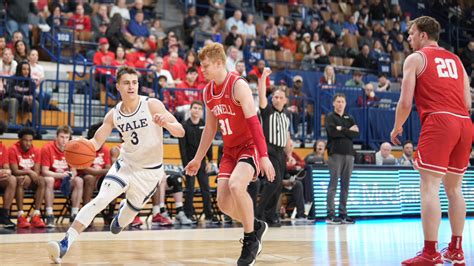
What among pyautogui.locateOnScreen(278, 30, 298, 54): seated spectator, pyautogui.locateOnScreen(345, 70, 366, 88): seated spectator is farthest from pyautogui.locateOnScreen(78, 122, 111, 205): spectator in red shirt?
pyautogui.locateOnScreen(278, 30, 298, 54): seated spectator

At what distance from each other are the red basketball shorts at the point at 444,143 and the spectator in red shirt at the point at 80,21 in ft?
38.8

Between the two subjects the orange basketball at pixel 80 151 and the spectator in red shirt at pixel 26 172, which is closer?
the orange basketball at pixel 80 151

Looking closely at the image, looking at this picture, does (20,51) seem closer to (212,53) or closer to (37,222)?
(37,222)

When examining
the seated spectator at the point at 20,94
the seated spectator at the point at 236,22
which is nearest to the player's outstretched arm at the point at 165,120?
the seated spectator at the point at 20,94

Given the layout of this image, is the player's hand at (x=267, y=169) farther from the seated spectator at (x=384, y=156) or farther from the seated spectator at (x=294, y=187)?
the seated spectator at (x=384, y=156)

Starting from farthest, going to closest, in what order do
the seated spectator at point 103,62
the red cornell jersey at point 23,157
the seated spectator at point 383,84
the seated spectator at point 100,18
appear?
the seated spectator at point 383,84, the seated spectator at point 100,18, the seated spectator at point 103,62, the red cornell jersey at point 23,157

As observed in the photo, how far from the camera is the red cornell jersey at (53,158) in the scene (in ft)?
36.1

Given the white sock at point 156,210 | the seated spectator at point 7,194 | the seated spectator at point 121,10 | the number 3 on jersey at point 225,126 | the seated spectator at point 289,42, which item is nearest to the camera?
the number 3 on jersey at point 225,126

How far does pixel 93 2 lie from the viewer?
18.2 m

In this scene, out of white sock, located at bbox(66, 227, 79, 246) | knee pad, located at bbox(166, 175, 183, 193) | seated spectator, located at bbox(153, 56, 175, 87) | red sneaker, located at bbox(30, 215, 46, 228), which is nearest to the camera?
white sock, located at bbox(66, 227, 79, 246)

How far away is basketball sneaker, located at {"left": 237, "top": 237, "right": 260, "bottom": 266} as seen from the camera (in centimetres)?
587

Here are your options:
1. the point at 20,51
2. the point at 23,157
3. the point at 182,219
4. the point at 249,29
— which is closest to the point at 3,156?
the point at 23,157

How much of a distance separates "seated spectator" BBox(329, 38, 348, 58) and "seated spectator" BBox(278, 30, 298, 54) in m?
1.11

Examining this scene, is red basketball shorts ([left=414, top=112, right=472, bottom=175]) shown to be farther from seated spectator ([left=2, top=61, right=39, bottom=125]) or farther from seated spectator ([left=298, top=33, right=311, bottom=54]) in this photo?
seated spectator ([left=298, top=33, right=311, bottom=54])
